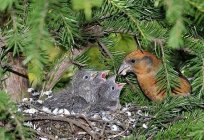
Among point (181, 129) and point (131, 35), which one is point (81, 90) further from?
point (181, 129)

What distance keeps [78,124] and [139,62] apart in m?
1.30

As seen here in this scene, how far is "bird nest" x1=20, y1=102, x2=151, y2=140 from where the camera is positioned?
3.05 meters

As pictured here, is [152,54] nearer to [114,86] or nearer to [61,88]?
[114,86]

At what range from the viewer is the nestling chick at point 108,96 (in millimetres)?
3688

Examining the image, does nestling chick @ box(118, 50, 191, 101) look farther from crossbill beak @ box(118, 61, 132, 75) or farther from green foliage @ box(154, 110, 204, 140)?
green foliage @ box(154, 110, 204, 140)

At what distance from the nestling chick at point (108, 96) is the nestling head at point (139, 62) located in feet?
0.39

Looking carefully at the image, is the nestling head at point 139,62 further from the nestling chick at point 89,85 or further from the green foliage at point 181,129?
the green foliage at point 181,129

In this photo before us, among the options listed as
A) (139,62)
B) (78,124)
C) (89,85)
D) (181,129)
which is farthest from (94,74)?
(181,129)

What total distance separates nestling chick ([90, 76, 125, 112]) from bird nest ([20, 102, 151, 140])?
0.28m

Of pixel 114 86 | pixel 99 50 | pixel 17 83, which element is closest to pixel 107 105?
pixel 114 86

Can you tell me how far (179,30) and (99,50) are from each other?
224 centimetres

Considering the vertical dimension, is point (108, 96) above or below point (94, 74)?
below

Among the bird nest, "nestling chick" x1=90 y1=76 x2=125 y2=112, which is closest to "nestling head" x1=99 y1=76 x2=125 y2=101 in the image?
"nestling chick" x1=90 y1=76 x2=125 y2=112

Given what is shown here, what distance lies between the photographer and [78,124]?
3068 mm
